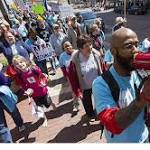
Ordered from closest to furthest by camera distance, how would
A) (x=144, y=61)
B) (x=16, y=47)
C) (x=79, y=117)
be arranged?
(x=144, y=61)
(x=79, y=117)
(x=16, y=47)

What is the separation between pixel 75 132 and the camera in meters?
6.66

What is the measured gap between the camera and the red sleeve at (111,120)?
2379mm

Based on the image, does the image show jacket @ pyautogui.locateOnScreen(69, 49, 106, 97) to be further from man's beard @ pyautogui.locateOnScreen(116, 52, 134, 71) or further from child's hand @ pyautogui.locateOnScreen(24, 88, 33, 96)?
man's beard @ pyautogui.locateOnScreen(116, 52, 134, 71)

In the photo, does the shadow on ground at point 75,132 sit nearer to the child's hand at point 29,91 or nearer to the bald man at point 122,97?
the child's hand at point 29,91

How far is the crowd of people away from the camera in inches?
97.8

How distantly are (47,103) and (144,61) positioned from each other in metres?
5.17

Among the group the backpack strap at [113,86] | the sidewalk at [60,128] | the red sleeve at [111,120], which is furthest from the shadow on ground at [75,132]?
the red sleeve at [111,120]

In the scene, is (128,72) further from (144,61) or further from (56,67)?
(56,67)

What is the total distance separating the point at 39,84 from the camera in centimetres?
674

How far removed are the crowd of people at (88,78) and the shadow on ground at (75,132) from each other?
20 centimetres

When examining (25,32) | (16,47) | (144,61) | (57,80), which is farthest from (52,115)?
(25,32)

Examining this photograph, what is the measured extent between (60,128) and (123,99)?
443 cm

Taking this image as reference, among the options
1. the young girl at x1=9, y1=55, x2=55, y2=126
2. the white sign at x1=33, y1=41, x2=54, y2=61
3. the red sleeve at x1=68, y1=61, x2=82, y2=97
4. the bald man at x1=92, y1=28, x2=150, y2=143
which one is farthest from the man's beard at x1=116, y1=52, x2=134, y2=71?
the white sign at x1=33, y1=41, x2=54, y2=61

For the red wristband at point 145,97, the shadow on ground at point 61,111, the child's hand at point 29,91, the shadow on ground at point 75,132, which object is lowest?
the shadow on ground at point 61,111
